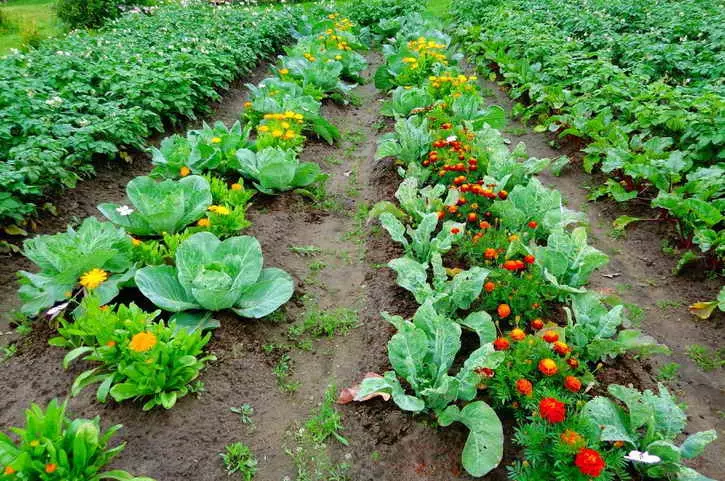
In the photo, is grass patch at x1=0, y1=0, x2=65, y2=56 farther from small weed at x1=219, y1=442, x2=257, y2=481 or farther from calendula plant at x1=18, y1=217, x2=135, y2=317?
small weed at x1=219, y1=442, x2=257, y2=481

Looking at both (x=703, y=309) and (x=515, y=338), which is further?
(x=703, y=309)

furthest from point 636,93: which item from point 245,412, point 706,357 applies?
point 245,412

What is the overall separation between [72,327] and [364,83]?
7.67 m

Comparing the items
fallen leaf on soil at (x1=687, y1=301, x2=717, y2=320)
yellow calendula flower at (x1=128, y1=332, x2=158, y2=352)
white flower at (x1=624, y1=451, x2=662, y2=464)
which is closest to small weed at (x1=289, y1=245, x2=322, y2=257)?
yellow calendula flower at (x1=128, y1=332, x2=158, y2=352)

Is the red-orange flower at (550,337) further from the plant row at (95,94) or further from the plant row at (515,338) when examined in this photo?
the plant row at (95,94)

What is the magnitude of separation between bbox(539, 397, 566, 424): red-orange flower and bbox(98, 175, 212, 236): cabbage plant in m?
2.83

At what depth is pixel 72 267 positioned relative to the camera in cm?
299

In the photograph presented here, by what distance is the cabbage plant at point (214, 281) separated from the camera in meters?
3.01

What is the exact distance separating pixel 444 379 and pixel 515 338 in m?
0.45

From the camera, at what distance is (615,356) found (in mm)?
2840

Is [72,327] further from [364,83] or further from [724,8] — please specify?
[724,8]

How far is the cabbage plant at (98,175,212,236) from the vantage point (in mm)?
3605

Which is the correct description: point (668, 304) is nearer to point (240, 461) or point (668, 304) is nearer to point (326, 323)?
point (326, 323)

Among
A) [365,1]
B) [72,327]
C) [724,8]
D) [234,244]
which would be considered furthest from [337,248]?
[365,1]
